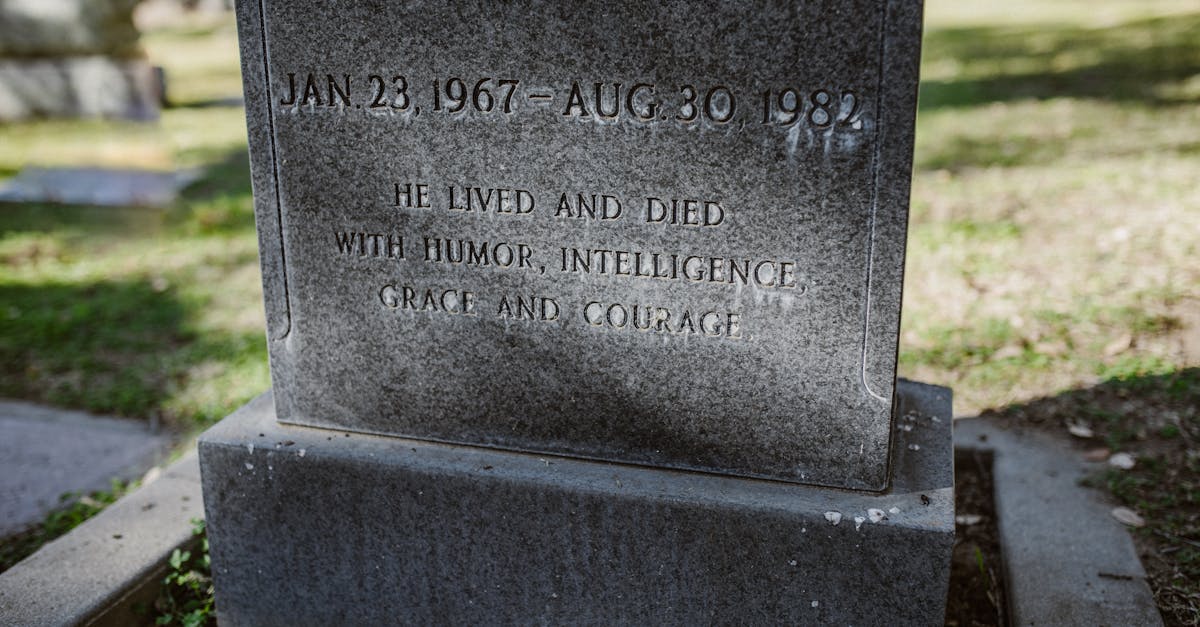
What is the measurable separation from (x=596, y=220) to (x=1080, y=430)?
2.28 metres

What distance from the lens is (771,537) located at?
2.25 metres

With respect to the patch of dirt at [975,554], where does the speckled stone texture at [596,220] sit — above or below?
above

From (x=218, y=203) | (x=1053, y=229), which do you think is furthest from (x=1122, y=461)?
(x=218, y=203)

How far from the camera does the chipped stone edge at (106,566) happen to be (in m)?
2.54

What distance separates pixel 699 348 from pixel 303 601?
1316 mm

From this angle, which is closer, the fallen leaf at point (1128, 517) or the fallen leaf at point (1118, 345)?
the fallen leaf at point (1128, 517)

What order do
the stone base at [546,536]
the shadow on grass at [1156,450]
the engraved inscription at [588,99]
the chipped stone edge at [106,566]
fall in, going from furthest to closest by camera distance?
the shadow on grass at [1156,450] → the chipped stone edge at [106,566] → the stone base at [546,536] → the engraved inscription at [588,99]

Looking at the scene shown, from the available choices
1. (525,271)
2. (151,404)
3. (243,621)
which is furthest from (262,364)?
(525,271)

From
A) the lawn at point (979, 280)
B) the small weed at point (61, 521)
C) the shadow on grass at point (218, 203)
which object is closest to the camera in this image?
the small weed at point (61, 521)

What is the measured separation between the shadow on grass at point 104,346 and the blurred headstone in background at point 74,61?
3.53m

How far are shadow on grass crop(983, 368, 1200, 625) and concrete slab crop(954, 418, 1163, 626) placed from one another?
8 cm

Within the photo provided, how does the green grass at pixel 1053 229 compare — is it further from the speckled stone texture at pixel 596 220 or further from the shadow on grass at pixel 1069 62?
the speckled stone texture at pixel 596 220

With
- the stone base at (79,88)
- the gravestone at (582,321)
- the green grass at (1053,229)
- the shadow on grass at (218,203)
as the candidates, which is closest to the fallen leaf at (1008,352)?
the green grass at (1053,229)

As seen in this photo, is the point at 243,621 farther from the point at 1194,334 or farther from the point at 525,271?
the point at 1194,334
